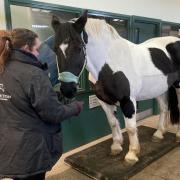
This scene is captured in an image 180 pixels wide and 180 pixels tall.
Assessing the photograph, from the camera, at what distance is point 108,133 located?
300cm

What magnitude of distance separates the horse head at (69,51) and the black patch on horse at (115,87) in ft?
1.11

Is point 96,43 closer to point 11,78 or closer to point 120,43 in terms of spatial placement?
point 120,43

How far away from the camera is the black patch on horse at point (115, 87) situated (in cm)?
191

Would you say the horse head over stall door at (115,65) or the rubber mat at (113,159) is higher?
the horse head over stall door at (115,65)

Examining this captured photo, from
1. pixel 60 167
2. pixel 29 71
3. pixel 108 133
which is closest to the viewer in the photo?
pixel 29 71

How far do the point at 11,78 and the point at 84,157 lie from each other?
1369 mm

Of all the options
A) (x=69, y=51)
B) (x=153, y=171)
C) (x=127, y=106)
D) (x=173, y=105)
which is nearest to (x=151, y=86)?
(x=127, y=106)

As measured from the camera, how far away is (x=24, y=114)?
1.15m

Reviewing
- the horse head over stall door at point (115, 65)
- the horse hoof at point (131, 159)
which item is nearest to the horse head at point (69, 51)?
the horse head over stall door at point (115, 65)

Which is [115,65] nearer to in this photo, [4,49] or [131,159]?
[131,159]

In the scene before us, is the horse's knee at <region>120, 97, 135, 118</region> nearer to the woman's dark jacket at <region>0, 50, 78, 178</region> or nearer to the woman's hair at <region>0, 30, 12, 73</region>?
the woman's dark jacket at <region>0, 50, 78, 178</region>

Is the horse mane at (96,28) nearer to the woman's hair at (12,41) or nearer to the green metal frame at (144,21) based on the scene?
the woman's hair at (12,41)

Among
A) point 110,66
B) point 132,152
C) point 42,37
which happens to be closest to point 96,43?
point 110,66

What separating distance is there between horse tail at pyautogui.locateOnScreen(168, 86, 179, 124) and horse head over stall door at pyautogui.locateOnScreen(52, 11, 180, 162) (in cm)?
11
